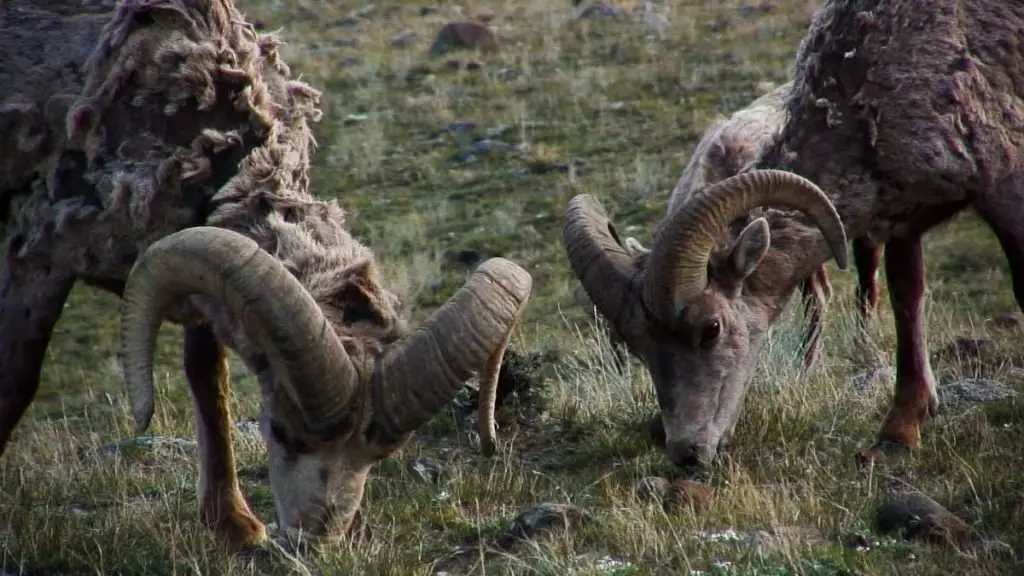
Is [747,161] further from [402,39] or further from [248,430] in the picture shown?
[402,39]

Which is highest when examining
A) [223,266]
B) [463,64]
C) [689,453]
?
[223,266]

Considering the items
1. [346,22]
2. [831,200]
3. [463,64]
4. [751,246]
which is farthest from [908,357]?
[346,22]

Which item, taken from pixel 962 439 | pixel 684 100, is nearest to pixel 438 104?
pixel 684 100

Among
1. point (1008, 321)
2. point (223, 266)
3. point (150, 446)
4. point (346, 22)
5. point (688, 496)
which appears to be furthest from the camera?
point (346, 22)

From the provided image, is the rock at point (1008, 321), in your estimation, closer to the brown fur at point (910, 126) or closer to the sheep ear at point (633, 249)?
the brown fur at point (910, 126)

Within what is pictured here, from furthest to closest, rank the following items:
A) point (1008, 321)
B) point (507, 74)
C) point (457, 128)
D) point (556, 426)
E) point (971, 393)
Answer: point (507, 74)
point (457, 128)
point (1008, 321)
point (556, 426)
point (971, 393)

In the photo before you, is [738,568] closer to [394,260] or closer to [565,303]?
[565,303]

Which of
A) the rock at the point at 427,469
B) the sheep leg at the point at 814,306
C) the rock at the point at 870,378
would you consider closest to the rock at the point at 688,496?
the rock at the point at 427,469

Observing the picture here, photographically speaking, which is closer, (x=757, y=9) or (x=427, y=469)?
(x=427, y=469)

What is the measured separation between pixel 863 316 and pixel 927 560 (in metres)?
5.25

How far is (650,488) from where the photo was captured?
7438 mm

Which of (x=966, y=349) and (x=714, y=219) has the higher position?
(x=714, y=219)

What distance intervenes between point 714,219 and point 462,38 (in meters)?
18.5

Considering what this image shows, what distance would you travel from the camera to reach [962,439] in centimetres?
786
